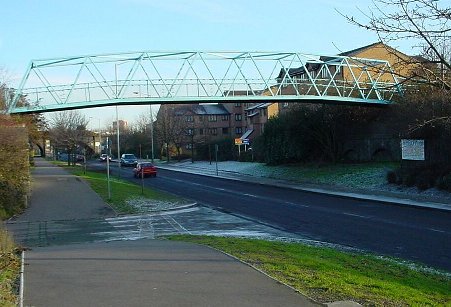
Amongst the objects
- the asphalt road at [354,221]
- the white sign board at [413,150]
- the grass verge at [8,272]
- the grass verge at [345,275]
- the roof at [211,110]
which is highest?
the roof at [211,110]

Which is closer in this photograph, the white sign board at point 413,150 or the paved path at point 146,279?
the paved path at point 146,279

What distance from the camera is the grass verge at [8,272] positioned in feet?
21.7

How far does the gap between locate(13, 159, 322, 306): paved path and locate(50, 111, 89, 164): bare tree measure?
169 ft

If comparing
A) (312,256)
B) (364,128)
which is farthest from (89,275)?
(364,128)

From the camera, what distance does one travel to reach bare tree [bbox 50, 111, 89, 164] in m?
62.1

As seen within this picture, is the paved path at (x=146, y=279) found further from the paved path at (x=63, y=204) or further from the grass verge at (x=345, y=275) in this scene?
the paved path at (x=63, y=204)

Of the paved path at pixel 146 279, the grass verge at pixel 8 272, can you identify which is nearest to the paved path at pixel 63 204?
the paved path at pixel 146 279

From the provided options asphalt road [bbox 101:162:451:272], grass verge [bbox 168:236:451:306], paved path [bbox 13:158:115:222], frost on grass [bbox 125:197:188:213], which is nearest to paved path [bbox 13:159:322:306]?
grass verge [bbox 168:236:451:306]

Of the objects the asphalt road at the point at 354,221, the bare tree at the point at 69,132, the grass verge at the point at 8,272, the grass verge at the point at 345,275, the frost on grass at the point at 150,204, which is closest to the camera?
the grass verge at the point at 8,272

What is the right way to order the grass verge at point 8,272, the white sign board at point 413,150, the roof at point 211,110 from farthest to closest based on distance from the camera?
1. the roof at point 211,110
2. the white sign board at point 413,150
3. the grass verge at point 8,272

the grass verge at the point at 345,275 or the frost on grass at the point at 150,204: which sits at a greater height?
the grass verge at the point at 345,275

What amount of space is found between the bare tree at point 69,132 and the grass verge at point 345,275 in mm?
52605

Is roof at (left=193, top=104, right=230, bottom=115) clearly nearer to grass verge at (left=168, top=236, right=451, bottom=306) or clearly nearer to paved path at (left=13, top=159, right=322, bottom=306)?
grass verge at (left=168, top=236, right=451, bottom=306)

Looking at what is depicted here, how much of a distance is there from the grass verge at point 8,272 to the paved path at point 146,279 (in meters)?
0.18
